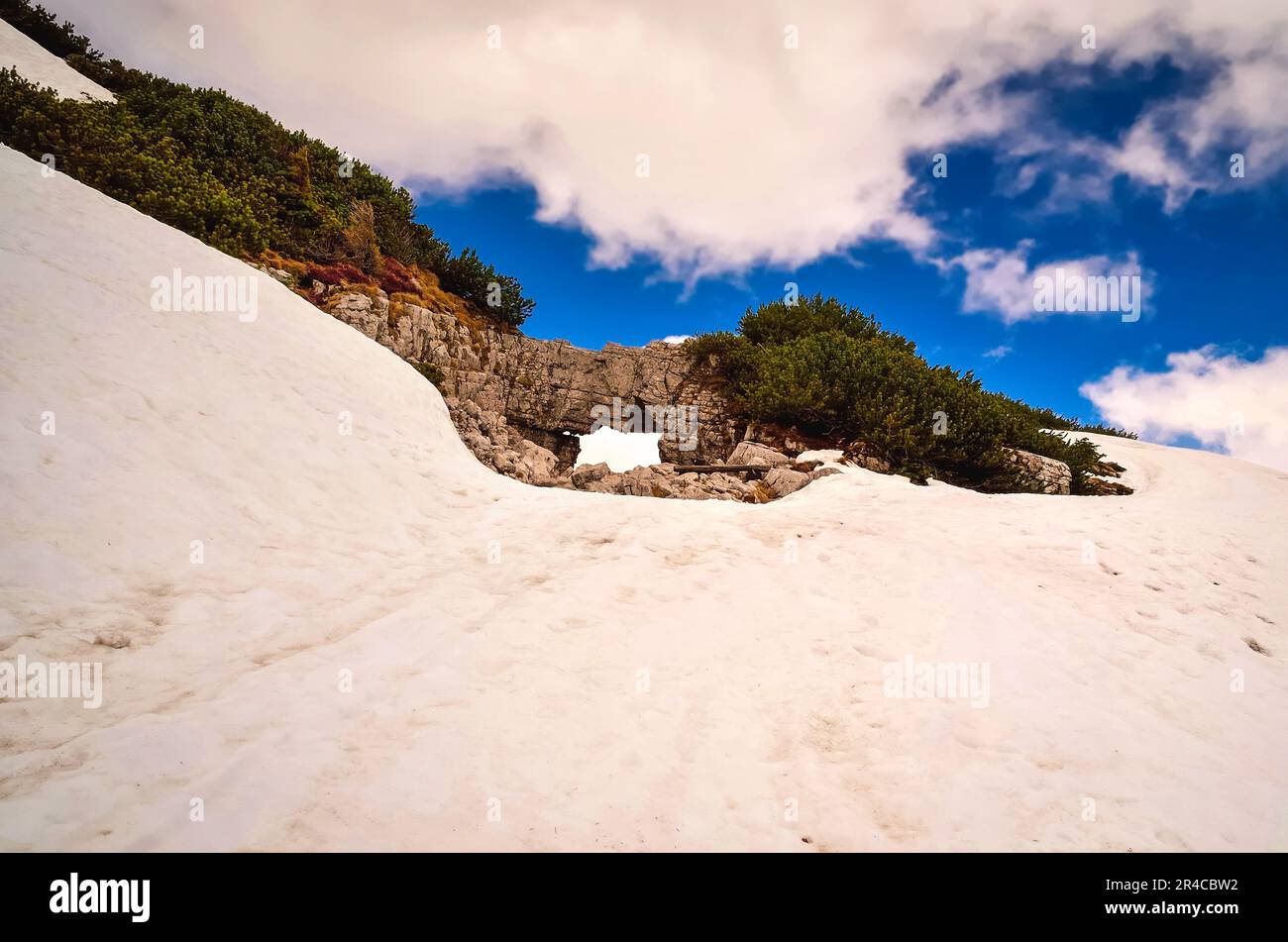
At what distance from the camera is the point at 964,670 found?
4887 millimetres

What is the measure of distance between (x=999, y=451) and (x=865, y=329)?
9549 millimetres

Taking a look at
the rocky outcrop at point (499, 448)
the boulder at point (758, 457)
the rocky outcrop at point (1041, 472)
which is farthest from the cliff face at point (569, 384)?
the rocky outcrop at point (1041, 472)

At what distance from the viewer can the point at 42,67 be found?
59.9ft

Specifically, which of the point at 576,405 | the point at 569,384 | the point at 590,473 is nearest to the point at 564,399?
the point at 576,405

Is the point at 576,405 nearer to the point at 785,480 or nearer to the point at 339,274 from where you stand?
the point at 339,274

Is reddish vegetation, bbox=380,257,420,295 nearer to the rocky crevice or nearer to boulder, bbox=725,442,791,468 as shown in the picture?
the rocky crevice

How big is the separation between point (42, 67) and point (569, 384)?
21.3 metres

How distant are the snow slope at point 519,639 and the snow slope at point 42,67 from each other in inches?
597

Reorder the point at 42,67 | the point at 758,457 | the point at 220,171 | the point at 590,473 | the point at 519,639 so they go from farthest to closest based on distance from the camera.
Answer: the point at 42,67 < the point at 220,171 < the point at 758,457 < the point at 590,473 < the point at 519,639

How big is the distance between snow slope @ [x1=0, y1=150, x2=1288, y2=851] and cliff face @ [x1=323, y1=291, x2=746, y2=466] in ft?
23.4

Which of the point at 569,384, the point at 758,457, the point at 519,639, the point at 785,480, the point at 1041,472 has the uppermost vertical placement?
the point at 569,384

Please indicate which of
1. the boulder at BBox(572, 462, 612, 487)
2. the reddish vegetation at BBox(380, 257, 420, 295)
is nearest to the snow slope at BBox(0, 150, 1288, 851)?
the boulder at BBox(572, 462, 612, 487)

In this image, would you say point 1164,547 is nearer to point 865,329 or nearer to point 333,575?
point 333,575
